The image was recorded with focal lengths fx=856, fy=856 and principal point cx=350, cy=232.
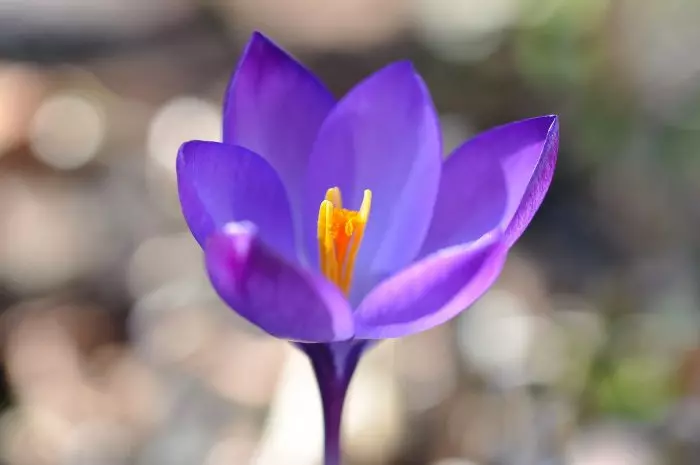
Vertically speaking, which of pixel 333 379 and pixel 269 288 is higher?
pixel 269 288

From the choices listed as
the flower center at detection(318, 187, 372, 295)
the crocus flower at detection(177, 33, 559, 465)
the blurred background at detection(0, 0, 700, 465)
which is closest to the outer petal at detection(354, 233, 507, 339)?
the crocus flower at detection(177, 33, 559, 465)

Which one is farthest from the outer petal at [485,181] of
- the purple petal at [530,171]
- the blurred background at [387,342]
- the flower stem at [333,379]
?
the blurred background at [387,342]

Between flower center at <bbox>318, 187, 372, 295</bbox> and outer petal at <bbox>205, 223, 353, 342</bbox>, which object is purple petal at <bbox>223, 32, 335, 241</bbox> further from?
outer petal at <bbox>205, 223, 353, 342</bbox>

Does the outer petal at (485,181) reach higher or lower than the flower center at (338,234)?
higher

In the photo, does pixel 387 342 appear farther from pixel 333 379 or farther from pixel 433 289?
pixel 433 289

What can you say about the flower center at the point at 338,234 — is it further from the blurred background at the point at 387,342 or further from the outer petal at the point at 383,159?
the blurred background at the point at 387,342

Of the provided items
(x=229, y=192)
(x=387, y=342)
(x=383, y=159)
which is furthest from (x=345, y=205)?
(x=387, y=342)
